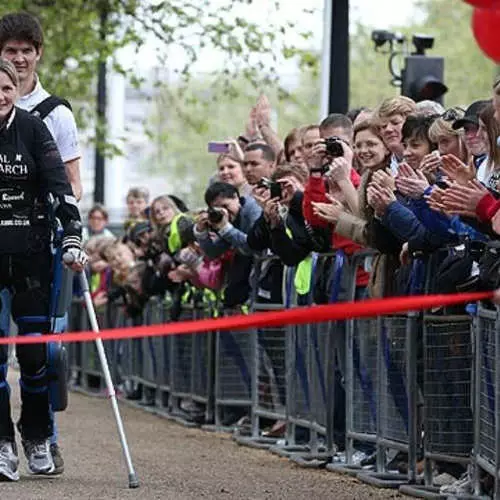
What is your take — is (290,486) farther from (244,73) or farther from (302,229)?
(244,73)

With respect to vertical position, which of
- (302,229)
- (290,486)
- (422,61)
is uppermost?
(422,61)

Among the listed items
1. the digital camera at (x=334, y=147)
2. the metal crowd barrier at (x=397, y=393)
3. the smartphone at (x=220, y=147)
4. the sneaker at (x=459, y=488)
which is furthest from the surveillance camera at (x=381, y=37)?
the sneaker at (x=459, y=488)

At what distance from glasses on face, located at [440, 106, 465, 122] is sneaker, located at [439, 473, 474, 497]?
5.78 ft

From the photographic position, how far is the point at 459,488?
32.1 ft

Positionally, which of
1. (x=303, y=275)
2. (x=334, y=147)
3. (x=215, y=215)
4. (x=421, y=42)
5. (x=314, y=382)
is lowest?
(x=314, y=382)

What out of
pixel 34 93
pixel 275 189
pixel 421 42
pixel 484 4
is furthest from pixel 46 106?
pixel 421 42

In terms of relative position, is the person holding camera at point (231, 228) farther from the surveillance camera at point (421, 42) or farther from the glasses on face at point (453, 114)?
the surveillance camera at point (421, 42)

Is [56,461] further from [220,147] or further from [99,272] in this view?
[99,272]

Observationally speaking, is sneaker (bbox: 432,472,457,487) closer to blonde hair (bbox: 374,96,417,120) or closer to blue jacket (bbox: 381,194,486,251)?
blue jacket (bbox: 381,194,486,251)

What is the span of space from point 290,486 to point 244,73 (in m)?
14.4

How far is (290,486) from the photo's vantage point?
1089cm

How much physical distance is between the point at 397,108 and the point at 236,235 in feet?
9.49

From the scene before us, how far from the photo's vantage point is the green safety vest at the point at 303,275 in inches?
503

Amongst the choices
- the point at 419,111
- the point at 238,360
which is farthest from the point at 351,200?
the point at 238,360
